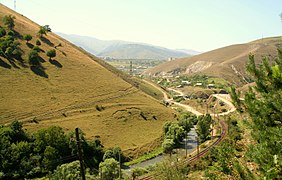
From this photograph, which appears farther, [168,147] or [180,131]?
[180,131]

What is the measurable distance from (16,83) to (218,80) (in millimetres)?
148972

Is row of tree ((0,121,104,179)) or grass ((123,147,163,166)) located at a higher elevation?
row of tree ((0,121,104,179))

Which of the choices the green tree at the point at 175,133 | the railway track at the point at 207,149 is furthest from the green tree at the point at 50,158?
the green tree at the point at 175,133

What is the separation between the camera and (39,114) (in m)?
67.4

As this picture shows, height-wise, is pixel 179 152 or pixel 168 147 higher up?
pixel 168 147

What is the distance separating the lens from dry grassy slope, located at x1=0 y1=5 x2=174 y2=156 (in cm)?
6656

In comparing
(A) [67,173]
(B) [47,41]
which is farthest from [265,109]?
(B) [47,41]

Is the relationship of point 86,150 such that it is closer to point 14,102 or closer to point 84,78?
point 14,102

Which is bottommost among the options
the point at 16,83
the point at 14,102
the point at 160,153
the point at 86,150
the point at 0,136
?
the point at 160,153

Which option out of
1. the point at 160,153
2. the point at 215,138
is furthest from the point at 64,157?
the point at 215,138

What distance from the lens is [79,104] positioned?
256 ft

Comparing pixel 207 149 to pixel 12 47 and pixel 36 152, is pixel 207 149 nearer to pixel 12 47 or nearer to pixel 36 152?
pixel 36 152

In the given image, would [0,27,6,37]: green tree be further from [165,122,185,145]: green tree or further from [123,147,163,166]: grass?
[165,122,185,145]: green tree

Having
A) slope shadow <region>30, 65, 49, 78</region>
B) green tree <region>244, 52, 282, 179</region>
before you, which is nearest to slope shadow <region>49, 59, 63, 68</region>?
slope shadow <region>30, 65, 49, 78</region>
